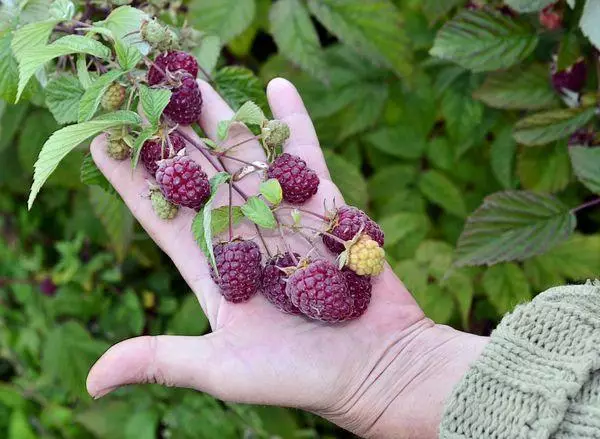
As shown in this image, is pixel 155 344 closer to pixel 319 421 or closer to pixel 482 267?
pixel 482 267

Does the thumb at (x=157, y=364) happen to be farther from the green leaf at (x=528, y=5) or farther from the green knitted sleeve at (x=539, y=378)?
the green leaf at (x=528, y=5)

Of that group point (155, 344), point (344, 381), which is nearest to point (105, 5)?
point (155, 344)

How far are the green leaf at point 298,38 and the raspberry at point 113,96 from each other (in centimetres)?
43

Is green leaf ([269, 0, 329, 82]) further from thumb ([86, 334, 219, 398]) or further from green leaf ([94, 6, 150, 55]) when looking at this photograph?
thumb ([86, 334, 219, 398])

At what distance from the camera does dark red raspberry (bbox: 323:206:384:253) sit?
1137mm

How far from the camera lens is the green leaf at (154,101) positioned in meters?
1.11

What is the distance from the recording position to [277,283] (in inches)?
44.4

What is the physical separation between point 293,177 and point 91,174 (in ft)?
1.26

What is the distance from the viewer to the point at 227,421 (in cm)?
180

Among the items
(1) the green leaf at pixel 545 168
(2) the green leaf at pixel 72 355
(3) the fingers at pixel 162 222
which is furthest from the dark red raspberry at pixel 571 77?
(2) the green leaf at pixel 72 355

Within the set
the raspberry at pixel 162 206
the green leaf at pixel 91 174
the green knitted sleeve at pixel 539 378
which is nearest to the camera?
the green knitted sleeve at pixel 539 378

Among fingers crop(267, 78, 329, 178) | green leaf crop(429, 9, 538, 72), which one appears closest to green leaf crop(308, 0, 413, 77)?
green leaf crop(429, 9, 538, 72)

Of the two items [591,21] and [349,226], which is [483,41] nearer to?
[591,21]

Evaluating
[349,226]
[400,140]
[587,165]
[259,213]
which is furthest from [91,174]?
[587,165]
